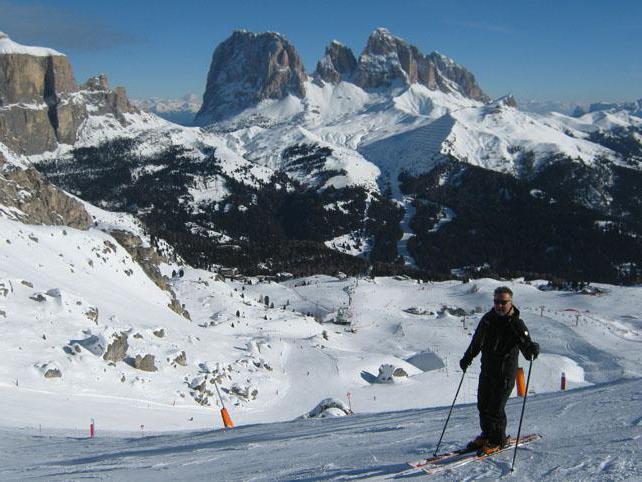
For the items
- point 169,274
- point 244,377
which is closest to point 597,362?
point 244,377

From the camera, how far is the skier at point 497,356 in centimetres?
1102

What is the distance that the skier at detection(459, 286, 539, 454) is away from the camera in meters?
11.0

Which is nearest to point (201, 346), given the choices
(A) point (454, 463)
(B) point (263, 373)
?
(B) point (263, 373)

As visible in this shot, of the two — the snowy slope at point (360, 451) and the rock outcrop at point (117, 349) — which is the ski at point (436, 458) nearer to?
the snowy slope at point (360, 451)

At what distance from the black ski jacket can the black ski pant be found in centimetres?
10

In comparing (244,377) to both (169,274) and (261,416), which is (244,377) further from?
(169,274)

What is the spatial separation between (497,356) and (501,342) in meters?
0.29

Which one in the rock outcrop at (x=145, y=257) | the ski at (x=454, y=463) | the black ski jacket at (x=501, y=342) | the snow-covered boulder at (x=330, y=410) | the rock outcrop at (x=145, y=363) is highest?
the rock outcrop at (x=145, y=257)

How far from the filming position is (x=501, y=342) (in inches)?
442

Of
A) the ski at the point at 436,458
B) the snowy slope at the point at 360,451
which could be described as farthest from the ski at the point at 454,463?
the snowy slope at the point at 360,451

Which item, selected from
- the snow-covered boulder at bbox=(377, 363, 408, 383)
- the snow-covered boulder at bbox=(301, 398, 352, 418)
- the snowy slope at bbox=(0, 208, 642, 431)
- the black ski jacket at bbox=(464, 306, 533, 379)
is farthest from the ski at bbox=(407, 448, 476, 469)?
the snow-covered boulder at bbox=(377, 363, 408, 383)

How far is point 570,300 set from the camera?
421 ft

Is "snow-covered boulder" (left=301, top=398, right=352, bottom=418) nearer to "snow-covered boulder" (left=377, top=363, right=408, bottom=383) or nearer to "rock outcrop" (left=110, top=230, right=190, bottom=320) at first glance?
"snow-covered boulder" (left=377, top=363, right=408, bottom=383)

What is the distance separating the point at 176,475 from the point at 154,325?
48.5 metres
